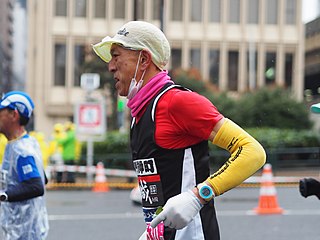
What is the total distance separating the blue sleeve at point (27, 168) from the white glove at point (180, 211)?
2.00 metres

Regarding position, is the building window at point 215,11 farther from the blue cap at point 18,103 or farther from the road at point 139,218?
the blue cap at point 18,103

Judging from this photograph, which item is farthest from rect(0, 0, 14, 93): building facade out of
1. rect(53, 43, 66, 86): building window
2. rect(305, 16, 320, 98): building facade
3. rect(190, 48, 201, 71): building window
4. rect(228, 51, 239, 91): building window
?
rect(228, 51, 239, 91): building window

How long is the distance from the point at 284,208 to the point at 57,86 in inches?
1422

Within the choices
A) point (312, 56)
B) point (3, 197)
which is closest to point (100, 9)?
point (312, 56)

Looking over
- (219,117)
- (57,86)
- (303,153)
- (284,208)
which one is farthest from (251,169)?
(57,86)

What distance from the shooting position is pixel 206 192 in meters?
2.84

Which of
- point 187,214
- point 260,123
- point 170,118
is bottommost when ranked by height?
point 260,123

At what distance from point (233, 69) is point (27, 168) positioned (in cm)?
4694

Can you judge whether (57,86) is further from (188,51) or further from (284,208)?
(284,208)

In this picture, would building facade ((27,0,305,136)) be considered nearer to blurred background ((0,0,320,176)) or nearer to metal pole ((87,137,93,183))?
blurred background ((0,0,320,176))

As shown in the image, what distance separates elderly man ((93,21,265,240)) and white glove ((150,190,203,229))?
0.02 meters

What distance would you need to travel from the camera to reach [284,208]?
13.9 meters

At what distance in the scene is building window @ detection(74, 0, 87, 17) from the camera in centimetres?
4906

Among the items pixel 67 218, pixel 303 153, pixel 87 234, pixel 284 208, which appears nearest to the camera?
pixel 87 234
